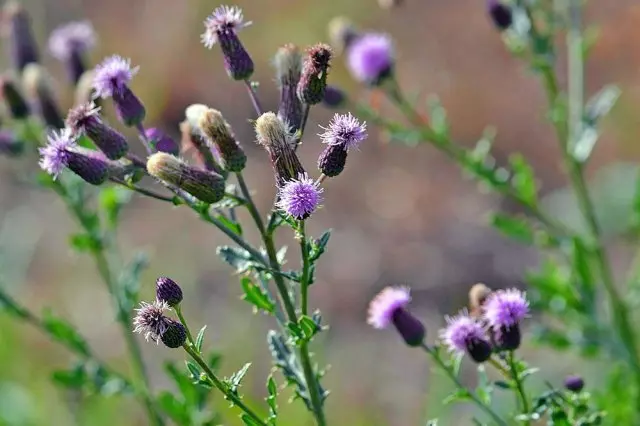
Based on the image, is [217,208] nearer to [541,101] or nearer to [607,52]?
[541,101]

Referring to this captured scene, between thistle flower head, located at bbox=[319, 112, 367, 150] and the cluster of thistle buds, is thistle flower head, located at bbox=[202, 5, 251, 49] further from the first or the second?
the cluster of thistle buds

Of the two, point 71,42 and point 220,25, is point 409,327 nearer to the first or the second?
point 220,25

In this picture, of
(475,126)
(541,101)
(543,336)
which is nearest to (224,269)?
(475,126)

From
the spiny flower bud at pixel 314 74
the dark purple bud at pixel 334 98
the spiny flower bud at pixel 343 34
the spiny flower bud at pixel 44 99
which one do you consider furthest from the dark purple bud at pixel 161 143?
the spiny flower bud at pixel 343 34

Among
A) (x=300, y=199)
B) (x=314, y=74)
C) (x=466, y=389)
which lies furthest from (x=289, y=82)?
(x=466, y=389)

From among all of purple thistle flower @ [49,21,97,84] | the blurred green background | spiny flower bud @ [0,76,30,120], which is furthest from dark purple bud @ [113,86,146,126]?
the blurred green background

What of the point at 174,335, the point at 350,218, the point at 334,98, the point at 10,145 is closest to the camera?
the point at 174,335

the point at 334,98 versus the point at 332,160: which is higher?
Answer: the point at 334,98
